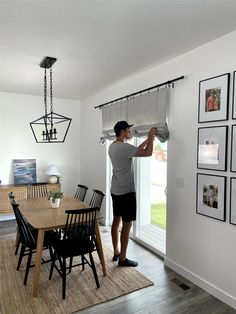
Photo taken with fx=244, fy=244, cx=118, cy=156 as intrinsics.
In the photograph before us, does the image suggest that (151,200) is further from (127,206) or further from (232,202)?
(232,202)

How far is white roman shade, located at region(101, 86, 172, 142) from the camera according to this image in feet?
10.1

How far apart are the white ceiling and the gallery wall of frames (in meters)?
0.54

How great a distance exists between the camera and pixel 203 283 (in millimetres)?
2617

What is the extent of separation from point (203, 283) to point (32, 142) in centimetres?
420

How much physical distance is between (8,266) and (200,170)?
8.65 ft

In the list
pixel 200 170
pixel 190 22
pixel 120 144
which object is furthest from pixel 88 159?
pixel 190 22

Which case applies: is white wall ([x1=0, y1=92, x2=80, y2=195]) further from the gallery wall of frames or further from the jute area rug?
the gallery wall of frames

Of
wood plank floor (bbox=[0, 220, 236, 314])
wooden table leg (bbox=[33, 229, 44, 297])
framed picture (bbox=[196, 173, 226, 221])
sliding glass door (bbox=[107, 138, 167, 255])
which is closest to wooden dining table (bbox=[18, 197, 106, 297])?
wooden table leg (bbox=[33, 229, 44, 297])

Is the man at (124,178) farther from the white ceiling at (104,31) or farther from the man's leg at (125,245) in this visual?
the white ceiling at (104,31)

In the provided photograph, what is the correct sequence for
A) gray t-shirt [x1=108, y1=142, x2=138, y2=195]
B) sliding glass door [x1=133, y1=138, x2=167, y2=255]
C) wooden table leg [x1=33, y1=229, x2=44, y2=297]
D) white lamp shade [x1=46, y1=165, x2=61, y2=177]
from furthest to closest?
white lamp shade [x1=46, y1=165, x2=61, y2=177] → sliding glass door [x1=133, y1=138, x2=167, y2=255] → gray t-shirt [x1=108, y1=142, x2=138, y2=195] → wooden table leg [x1=33, y1=229, x2=44, y2=297]

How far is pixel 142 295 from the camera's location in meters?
2.52

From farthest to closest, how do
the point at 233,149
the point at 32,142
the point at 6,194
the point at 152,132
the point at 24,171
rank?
the point at 32,142 → the point at 24,171 → the point at 6,194 → the point at 152,132 → the point at 233,149

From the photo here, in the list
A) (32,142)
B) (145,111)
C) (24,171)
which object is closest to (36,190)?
(24,171)

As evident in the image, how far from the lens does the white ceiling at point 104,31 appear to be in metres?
1.90
